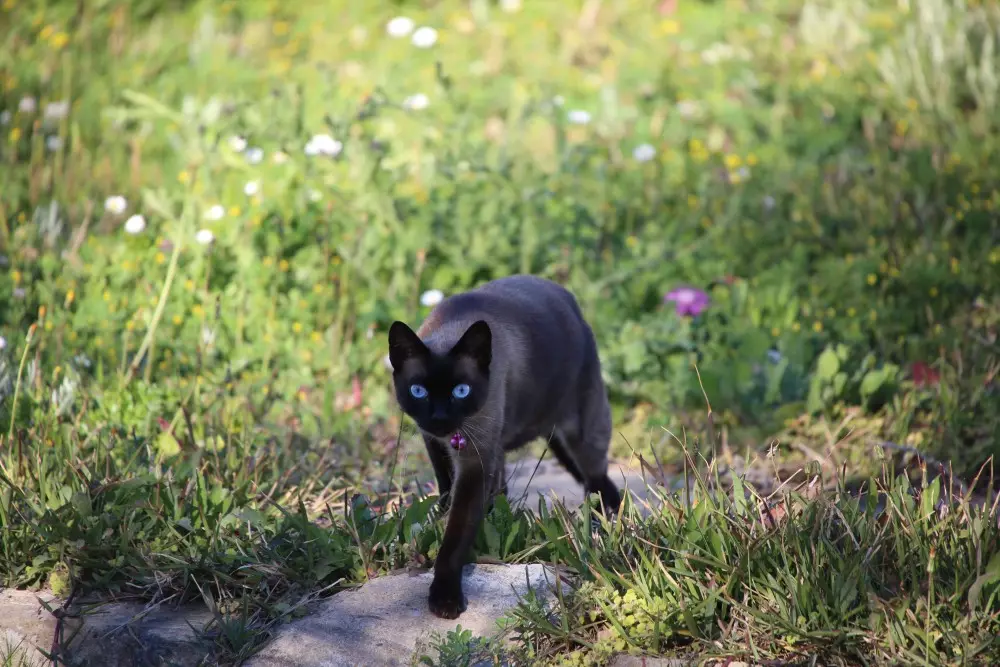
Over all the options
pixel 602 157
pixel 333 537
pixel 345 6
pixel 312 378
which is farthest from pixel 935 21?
pixel 333 537

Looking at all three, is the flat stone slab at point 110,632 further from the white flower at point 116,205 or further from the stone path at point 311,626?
the white flower at point 116,205

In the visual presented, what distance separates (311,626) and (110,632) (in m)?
0.55

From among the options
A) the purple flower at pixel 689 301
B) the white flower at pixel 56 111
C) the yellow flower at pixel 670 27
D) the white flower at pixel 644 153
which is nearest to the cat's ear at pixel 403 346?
the purple flower at pixel 689 301

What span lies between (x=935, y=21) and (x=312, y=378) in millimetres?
5047

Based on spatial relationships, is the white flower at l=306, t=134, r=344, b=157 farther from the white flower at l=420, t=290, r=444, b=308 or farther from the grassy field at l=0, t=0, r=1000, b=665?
the white flower at l=420, t=290, r=444, b=308

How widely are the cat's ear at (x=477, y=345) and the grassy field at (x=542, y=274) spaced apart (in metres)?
0.50

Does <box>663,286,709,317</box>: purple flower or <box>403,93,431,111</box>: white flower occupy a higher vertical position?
<box>403,93,431,111</box>: white flower

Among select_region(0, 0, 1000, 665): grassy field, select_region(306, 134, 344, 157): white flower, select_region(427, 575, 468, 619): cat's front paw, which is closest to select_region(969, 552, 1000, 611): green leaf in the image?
select_region(0, 0, 1000, 665): grassy field

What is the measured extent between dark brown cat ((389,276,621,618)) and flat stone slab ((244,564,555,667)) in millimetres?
65

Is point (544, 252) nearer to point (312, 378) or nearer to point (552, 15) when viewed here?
point (312, 378)

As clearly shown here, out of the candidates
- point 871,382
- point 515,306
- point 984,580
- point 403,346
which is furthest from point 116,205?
point 984,580

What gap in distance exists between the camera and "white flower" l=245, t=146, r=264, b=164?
5582mm

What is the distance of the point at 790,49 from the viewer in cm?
841

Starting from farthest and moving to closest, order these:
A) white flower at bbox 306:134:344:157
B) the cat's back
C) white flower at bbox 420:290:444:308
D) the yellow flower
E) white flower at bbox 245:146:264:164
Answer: the yellow flower < white flower at bbox 245:146:264:164 < white flower at bbox 306:134:344:157 < white flower at bbox 420:290:444:308 < the cat's back
